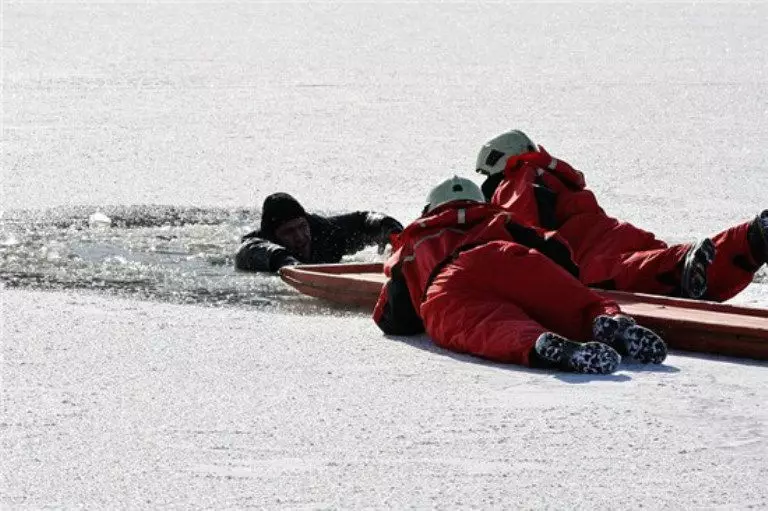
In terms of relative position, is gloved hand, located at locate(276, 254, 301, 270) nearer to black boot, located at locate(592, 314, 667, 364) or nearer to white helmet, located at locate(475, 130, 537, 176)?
→ white helmet, located at locate(475, 130, 537, 176)

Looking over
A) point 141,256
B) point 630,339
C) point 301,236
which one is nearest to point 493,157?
point 301,236

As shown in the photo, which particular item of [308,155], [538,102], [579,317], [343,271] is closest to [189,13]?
[538,102]

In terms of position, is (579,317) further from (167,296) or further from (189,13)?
(189,13)

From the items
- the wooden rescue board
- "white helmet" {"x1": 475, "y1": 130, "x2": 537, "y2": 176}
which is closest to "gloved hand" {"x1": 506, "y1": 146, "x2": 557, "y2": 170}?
"white helmet" {"x1": 475, "y1": 130, "x2": 537, "y2": 176}

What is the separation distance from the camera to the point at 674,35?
20.2 m

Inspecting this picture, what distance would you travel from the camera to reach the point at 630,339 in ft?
19.6

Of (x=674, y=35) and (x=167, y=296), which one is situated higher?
(x=674, y=35)

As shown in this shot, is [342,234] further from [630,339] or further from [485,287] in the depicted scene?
[630,339]

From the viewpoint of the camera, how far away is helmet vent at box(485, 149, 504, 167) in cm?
786

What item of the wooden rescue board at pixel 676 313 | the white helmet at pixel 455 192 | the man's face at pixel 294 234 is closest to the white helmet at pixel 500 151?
the wooden rescue board at pixel 676 313

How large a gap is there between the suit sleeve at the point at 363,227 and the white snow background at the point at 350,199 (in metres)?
0.69

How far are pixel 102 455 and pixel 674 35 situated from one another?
53.6 ft

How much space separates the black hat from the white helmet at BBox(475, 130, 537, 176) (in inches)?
43.4

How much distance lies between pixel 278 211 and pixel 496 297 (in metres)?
2.54
